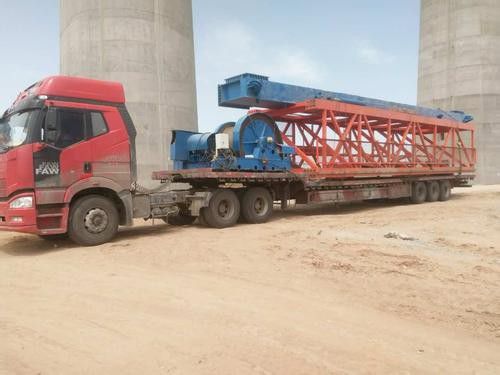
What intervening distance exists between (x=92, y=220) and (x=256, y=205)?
13.5 feet

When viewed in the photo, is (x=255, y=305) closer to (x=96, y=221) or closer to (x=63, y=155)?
(x=96, y=221)

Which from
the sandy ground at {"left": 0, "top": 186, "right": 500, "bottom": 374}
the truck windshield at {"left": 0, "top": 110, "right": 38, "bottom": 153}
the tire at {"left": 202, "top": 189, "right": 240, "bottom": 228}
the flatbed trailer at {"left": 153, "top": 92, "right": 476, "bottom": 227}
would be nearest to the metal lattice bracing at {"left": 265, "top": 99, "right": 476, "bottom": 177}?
the flatbed trailer at {"left": 153, "top": 92, "right": 476, "bottom": 227}

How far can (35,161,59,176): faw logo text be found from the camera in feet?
24.3

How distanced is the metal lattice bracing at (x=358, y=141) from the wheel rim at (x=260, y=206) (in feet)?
4.94

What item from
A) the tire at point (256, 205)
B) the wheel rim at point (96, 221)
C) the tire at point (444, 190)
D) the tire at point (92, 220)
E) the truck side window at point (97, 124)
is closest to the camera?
the tire at point (92, 220)

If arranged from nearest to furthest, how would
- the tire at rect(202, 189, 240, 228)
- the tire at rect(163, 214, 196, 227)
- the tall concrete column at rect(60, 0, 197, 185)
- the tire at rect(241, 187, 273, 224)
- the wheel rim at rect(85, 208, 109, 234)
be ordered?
the wheel rim at rect(85, 208, 109, 234) → the tire at rect(202, 189, 240, 228) → the tire at rect(241, 187, 273, 224) → the tire at rect(163, 214, 196, 227) → the tall concrete column at rect(60, 0, 197, 185)

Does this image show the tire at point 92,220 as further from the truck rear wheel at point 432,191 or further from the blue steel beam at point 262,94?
the truck rear wheel at point 432,191

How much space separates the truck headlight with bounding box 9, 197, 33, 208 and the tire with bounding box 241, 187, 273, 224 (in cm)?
470

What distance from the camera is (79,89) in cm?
792

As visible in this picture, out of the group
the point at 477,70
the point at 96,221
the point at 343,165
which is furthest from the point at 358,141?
the point at 477,70

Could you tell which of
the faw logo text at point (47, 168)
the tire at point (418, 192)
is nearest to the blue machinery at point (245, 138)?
the faw logo text at point (47, 168)

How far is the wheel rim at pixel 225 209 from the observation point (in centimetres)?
1002

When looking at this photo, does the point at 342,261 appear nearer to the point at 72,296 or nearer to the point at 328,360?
the point at 328,360

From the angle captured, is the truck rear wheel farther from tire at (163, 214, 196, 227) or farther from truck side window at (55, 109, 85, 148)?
truck side window at (55, 109, 85, 148)
